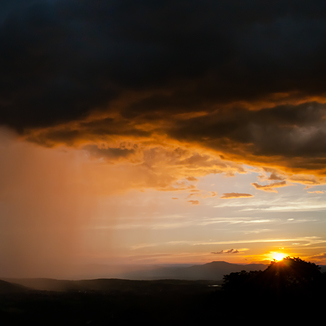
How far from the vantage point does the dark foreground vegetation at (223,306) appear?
51.3 m

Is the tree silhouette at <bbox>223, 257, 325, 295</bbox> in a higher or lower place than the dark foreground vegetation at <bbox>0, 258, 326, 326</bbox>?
→ higher

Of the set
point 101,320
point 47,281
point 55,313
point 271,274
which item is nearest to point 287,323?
point 271,274

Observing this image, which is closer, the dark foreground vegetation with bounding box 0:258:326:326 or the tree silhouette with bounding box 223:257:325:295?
the dark foreground vegetation with bounding box 0:258:326:326

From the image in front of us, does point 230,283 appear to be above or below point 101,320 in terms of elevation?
above

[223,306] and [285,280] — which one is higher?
[285,280]

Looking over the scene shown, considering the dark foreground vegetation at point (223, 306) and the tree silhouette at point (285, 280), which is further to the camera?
the tree silhouette at point (285, 280)

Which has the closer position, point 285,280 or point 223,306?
point 223,306

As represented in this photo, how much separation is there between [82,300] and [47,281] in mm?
74110

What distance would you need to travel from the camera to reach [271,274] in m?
60.0

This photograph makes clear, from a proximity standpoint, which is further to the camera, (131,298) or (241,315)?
(131,298)

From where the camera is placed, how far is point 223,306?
57.0 meters

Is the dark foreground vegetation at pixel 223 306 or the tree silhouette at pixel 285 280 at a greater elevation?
the tree silhouette at pixel 285 280

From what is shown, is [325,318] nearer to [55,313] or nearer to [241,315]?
[241,315]

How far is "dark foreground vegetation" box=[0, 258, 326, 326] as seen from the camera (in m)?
51.3
